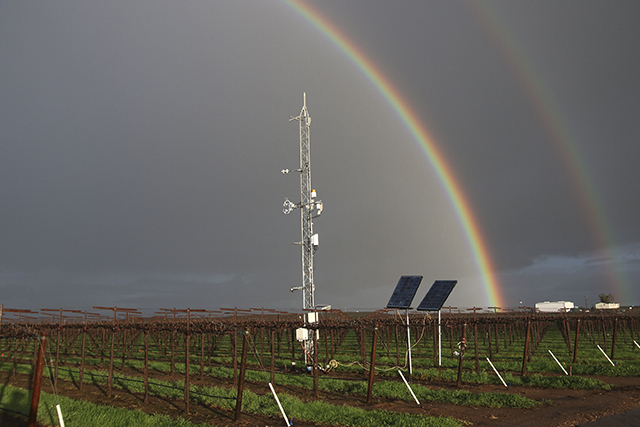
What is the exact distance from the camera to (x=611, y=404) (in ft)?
65.0

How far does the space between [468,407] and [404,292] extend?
11.7 m

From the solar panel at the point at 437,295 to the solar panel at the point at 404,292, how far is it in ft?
6.63

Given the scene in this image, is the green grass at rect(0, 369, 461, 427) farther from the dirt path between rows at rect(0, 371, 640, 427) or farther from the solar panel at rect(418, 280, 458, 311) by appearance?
the solar panel at rect(418, 280, 458, 311)

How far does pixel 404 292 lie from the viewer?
30.9 m

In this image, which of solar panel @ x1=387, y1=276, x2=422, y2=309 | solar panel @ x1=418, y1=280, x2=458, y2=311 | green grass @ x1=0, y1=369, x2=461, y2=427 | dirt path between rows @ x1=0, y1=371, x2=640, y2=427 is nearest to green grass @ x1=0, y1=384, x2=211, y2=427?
green grass @ x1=0, y1=369, x2=461, y2=427

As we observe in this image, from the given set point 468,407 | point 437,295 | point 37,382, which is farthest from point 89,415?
point 437,295

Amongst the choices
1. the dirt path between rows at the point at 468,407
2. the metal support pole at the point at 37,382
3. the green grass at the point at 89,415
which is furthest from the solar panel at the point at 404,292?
the metal support pole at the point at 37,382

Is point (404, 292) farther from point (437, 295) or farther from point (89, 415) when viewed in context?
point (89, 415)

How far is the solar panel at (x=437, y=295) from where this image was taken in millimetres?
32375

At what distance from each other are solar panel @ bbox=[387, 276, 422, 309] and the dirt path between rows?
18.1 feet

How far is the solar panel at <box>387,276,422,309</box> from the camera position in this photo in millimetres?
29822

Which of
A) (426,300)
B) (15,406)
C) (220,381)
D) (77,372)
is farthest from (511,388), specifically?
(77,372)

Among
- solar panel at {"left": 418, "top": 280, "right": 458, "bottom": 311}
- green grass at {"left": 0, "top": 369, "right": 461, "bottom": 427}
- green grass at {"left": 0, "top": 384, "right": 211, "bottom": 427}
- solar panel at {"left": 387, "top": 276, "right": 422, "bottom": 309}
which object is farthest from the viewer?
solar panel at {"left": 418, "top": 280, "right": 458, "bottom": 311}

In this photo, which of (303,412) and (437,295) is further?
(437,295)
